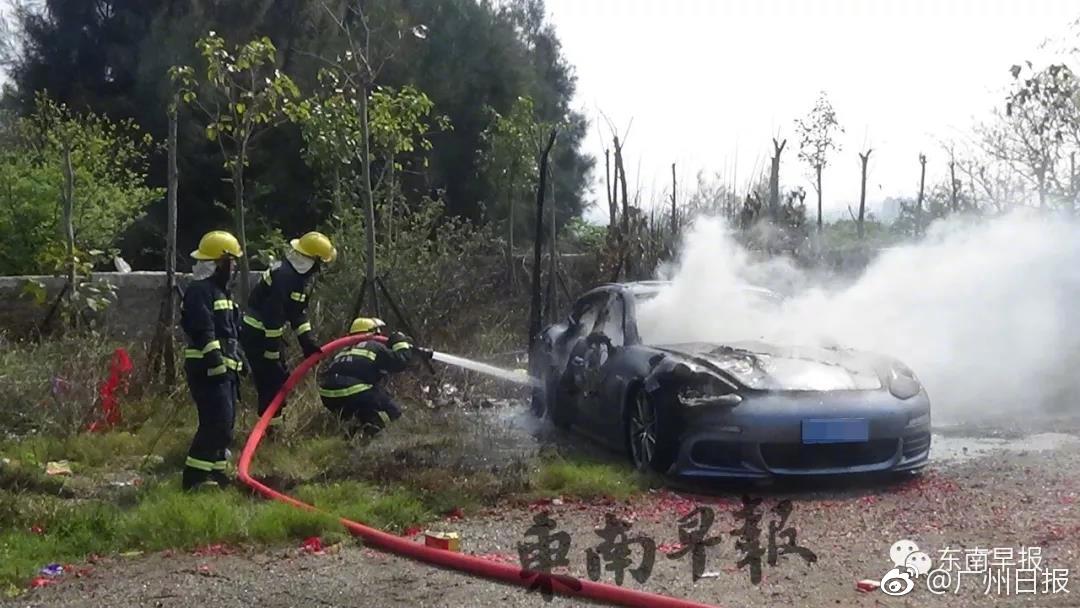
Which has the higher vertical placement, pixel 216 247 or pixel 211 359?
pixel 216 247

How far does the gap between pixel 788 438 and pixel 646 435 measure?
3.45 ft

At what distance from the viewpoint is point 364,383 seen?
339 inches

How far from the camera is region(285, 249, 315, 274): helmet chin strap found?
8.62 metres

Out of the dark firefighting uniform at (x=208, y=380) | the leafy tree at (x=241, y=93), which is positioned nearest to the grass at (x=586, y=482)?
the dark firefighting uniform at (x=208, y=380)

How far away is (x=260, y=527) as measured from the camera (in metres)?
6.02

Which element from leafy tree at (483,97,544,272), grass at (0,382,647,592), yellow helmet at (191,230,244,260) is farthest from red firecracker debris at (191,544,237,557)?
leafy tree at (483,97,544,272)

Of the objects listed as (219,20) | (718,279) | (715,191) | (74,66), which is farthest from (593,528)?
(74,66)

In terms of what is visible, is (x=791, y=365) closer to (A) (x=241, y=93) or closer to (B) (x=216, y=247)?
(B) (x=216, y=247)

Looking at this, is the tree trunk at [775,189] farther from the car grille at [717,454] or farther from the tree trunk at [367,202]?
the car grille at [717,454]

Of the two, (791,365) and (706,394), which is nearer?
(706,394)

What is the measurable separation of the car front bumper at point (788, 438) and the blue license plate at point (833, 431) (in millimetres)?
26

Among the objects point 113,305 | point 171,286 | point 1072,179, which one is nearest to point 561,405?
point 171,286

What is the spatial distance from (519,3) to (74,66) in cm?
1371

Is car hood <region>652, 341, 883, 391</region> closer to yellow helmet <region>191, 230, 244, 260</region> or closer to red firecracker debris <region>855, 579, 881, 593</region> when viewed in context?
red firecracker debris <region>855, 579, 881, 593</region>
